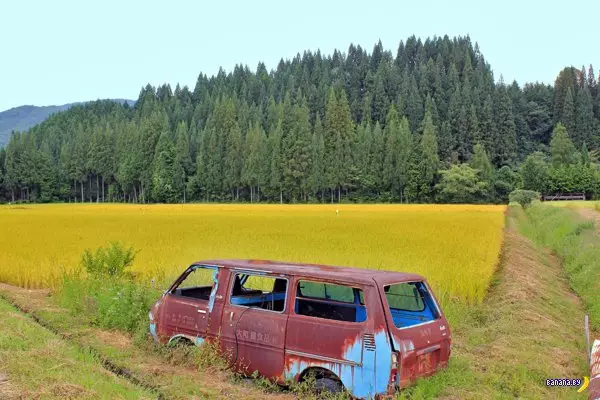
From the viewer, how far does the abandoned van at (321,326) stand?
6348 mm

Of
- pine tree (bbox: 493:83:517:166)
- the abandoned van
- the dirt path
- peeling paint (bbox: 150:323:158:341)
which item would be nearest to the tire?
the abandoned van

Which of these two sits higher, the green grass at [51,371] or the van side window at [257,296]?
the van side window at [257,296]

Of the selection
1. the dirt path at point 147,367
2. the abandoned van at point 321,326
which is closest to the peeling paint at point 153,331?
the abandoned van at point 321,326

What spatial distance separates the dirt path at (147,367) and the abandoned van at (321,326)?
325 mm

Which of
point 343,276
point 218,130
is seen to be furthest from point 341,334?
point 218,130

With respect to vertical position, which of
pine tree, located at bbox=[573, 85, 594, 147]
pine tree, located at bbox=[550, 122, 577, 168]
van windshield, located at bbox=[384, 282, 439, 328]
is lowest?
van windshield, located at bbox=[384, 282, 439, 328]

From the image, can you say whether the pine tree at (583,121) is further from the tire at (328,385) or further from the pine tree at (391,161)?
the tire at (328,385)

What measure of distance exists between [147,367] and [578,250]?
18532mm

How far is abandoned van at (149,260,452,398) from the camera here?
635 cm

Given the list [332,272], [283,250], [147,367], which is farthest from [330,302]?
[283,250]

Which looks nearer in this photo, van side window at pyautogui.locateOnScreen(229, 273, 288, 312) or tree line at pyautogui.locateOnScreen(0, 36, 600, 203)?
van side window at pyautogui.locateOnScreen(229, 273, 288, 312)

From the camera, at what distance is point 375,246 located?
18250mm

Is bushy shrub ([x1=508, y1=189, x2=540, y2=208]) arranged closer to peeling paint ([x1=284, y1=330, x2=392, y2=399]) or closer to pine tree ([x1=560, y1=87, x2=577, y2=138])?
peeling paint ([x1=284, y1=330, x2=392, y2=399])

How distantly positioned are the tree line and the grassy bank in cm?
6264
